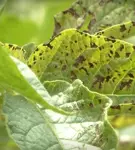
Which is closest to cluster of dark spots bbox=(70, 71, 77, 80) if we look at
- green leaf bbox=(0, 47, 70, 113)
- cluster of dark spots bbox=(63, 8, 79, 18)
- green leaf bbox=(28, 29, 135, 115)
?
green leaf bbox=(28, 29, 135, 115)

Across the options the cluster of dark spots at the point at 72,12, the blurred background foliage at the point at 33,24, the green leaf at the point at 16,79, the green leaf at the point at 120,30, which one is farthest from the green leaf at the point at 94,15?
the green leaf at the point at 16,79

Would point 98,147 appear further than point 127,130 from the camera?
No

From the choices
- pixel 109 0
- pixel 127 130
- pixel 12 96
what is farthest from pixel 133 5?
pixel 127 130

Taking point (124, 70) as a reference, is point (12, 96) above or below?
below

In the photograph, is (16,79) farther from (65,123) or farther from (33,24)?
(33,24)

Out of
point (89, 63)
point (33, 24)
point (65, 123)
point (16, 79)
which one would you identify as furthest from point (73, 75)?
point (33, 24)

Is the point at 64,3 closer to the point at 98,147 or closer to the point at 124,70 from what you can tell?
the point at 124,70

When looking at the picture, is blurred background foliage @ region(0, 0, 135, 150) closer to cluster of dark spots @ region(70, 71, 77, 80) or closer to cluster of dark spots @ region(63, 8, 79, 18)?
cluster of dark spots @ region(63, 8, 79, 18)
